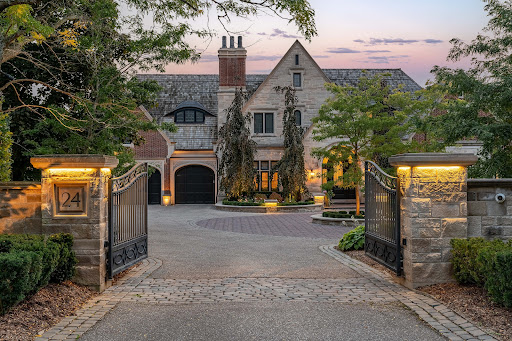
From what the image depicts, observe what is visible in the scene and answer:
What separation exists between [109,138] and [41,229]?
304 inches

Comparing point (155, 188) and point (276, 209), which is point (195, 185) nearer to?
point (155, 188)

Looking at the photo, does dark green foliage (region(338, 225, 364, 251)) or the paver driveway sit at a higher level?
dark green foliage (region(338, 225, 364, 251))

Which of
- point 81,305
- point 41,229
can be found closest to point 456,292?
point 81,305

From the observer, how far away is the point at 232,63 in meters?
35.1

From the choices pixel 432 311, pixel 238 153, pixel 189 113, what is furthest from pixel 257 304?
pixel 189 113

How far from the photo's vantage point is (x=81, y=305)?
709 centimetres

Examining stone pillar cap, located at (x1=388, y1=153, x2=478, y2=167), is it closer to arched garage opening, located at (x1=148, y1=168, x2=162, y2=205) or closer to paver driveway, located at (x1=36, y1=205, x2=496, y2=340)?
paver driveway, located at (x1=36, y1=205, x2=496, y2=340)

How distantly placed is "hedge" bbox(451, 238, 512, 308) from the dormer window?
31.2 metres

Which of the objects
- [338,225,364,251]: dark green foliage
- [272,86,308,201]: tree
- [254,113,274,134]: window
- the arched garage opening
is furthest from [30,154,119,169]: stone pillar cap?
[254,113,274,134]: window

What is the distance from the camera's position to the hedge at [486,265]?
19.6 feet

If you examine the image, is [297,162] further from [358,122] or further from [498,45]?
[498,45]

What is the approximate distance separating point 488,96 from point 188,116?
2389cm

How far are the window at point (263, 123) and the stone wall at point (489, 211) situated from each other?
27.7 m

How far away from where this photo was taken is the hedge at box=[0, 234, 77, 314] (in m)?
5.82
